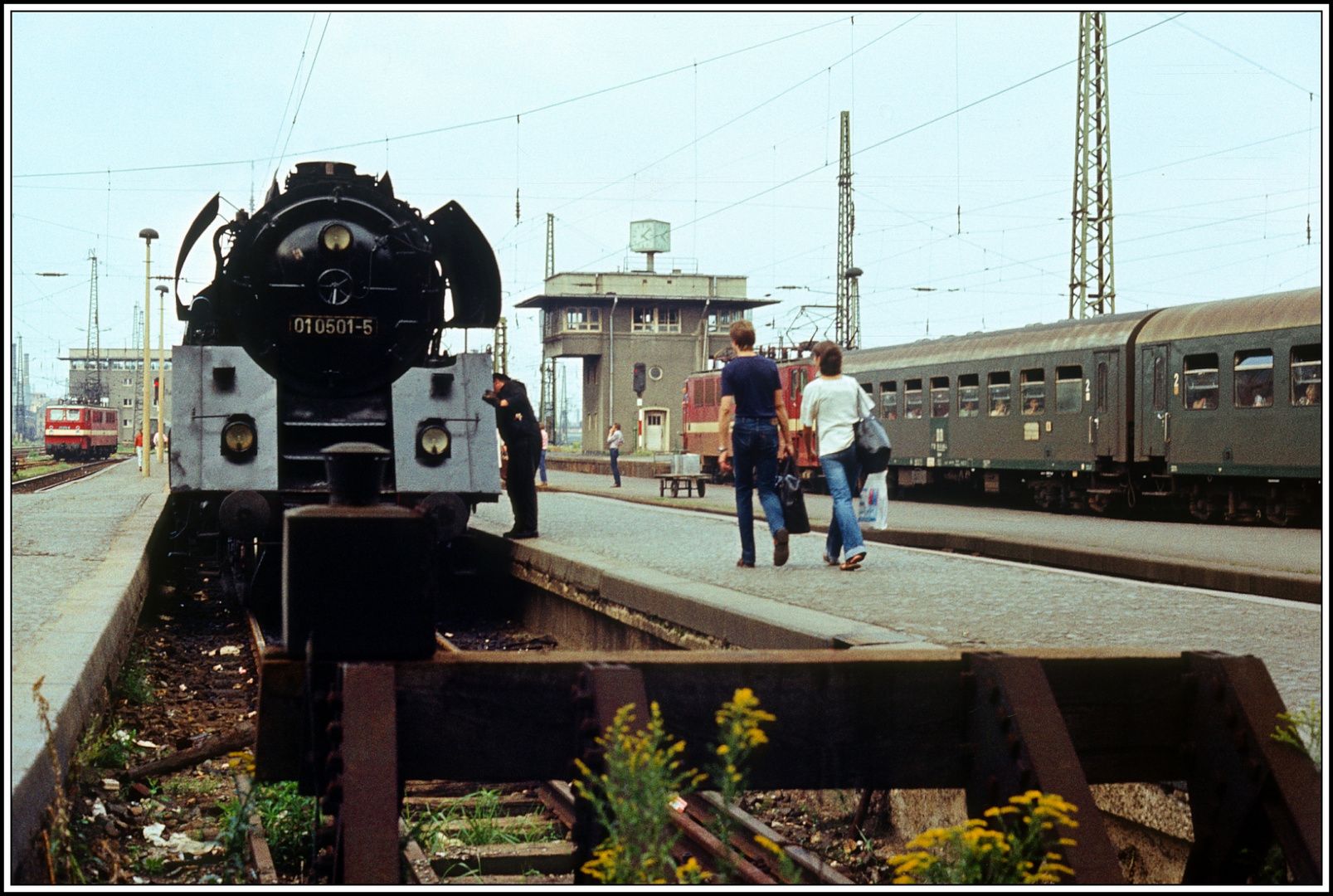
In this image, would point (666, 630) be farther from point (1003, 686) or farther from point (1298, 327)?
point (1298, 327)

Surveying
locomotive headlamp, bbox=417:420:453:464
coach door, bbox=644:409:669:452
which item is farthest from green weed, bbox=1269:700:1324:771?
coach door, bbox=644:409:669:452

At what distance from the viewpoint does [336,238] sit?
10414 mm

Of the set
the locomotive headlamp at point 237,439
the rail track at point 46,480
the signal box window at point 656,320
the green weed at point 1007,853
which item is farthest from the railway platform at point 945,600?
the signal box window at point 656,320

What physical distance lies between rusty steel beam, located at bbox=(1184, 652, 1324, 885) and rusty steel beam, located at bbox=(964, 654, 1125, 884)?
14.0 inches

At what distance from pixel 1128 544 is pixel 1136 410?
7.52 m

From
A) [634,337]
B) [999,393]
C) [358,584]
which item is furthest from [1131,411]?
[634,337]

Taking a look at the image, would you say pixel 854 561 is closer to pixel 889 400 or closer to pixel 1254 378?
pixel 1254 378

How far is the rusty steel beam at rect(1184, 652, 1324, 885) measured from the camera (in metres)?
3.83

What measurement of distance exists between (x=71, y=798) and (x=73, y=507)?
16.4 metres

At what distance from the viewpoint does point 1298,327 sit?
1795cm

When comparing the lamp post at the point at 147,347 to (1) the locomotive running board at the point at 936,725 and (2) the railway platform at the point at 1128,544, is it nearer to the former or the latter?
(2) the railway platform at the point at 1128,544

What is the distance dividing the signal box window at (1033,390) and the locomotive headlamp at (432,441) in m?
14.7

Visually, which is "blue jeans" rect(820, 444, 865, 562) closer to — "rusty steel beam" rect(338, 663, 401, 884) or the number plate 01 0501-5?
the number plate 01 0501-5

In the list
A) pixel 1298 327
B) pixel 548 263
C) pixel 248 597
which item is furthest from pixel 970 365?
pixel 548 263
